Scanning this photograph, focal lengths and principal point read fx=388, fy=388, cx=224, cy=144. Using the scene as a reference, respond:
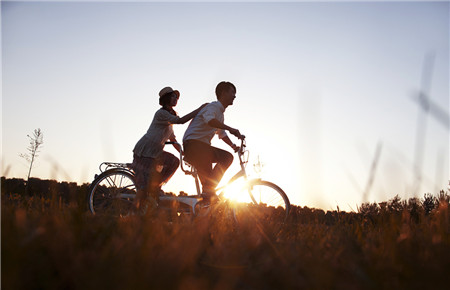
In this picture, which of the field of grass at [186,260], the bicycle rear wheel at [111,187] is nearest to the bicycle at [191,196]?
the bicycle rear wheel at [111,187]

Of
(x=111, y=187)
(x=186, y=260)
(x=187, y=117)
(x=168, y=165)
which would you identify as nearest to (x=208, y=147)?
(x=187, y=117)

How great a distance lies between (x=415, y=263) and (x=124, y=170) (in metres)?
5.02

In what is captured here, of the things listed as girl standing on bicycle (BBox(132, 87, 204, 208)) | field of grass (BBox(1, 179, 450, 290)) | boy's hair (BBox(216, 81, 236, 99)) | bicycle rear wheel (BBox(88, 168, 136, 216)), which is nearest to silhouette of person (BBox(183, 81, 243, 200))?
boy's hair (BBox(216, 81, 236, 99))

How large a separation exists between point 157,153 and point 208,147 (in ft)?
2.95

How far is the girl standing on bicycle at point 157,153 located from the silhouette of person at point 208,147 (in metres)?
0.25

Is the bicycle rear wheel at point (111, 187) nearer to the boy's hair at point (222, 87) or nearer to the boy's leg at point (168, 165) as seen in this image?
the boy's leg at point (168, 165)

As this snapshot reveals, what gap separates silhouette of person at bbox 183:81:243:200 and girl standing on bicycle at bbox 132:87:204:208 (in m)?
0.25

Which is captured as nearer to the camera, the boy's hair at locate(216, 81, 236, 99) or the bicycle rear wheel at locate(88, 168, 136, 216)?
the bicycle rear wheel at locate(88, 168, 136, 216)

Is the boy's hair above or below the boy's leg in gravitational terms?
above

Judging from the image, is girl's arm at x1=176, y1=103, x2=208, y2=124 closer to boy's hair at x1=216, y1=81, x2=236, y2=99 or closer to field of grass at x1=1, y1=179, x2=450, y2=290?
boy's hair at x1=216, y1=81, x2=236, y2=99

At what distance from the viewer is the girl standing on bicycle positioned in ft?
21.3

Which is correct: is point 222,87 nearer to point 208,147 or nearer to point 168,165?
point 208,147

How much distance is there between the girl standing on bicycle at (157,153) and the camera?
6.49 metres

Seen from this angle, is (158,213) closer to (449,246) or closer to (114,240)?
(114,240)
